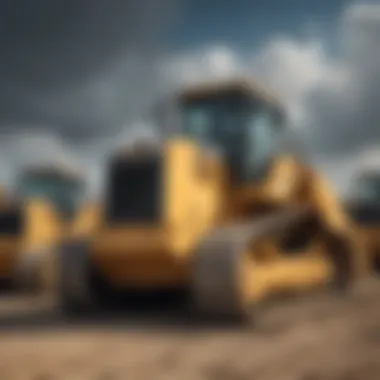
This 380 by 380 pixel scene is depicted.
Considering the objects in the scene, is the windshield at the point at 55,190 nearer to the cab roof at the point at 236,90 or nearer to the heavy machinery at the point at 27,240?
the heavy machinery at the point at 27,240

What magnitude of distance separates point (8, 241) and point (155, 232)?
9.75ft

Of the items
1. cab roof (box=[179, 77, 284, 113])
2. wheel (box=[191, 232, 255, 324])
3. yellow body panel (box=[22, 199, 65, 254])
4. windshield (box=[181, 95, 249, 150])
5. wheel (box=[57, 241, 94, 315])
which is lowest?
wheel (box=[191, 232, 255, 324])

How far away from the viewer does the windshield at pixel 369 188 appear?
9586mm

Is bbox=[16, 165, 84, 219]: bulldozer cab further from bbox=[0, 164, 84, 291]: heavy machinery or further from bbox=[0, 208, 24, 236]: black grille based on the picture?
→ bbox=[0, 208, 24, 236]: black grille

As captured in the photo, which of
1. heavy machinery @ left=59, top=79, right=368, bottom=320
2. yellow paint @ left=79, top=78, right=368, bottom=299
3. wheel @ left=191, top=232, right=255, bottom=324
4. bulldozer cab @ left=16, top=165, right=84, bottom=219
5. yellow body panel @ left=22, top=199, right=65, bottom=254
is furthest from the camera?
bulldozer cab @ left=16, top=165, right=84, bottom=219

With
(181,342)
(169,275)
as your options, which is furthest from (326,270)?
(181,342)

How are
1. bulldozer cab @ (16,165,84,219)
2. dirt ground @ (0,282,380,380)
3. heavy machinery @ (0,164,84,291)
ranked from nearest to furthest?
dirt ground @ (0,282,380,380)
heavy machinery @ (0,164,84,291)
bulldozer cab @ (16,165,84,219)

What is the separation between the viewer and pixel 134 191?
188 inches

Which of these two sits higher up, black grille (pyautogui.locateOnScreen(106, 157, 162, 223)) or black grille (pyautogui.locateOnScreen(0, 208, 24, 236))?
black grille (pyautogui.locateOnScreen(0, 208, 24, 236))

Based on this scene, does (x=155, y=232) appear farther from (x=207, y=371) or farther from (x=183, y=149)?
(x=207, y=371)

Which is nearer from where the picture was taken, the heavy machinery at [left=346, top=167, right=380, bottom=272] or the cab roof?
the cab roof

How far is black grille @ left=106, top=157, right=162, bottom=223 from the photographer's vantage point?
4691 mm

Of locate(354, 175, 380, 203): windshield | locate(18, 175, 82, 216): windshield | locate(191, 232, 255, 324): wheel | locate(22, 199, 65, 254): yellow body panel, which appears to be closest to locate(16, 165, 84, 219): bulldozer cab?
locate(18, 175, 82, 216): windshield

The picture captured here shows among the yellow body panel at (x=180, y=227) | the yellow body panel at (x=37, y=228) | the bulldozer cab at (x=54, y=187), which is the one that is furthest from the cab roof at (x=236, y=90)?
the bulldozer cab at (x=54, y=187)
